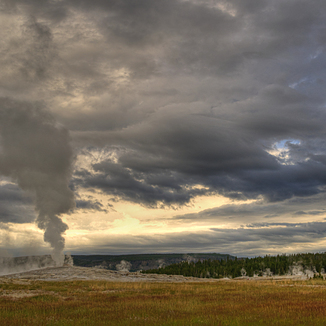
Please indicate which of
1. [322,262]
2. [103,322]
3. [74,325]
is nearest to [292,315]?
[103,322]

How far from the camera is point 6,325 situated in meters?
15.9

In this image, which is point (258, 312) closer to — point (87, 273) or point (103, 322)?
point (103, 322)

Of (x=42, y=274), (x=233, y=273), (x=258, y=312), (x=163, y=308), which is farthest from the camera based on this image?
(x=233, y=273)

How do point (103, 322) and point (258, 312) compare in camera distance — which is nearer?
point (103, 322)

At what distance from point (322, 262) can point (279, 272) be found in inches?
1053

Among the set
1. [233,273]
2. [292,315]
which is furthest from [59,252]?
[233,273]

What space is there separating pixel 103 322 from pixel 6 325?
5.14 metres

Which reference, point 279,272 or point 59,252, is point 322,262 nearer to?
point 279,272

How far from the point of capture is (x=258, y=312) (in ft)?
61.9

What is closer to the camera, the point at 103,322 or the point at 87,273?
the point at 103,322

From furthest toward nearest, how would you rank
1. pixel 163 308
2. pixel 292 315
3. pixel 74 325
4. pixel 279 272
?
pixel 279 272 → pixel 163 308 → pixel 292 315 → pixel 74 325

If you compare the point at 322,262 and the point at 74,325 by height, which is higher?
the point at 74,325

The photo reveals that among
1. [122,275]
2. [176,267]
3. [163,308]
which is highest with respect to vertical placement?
[163,308]

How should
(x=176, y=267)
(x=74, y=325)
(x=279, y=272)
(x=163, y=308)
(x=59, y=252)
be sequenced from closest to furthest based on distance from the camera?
1. (x=74, y=325)
2. (x=163, y=308)
3. (x=59, y=252)
4. (x=279, y=272)
5. (x=176, y=267)
